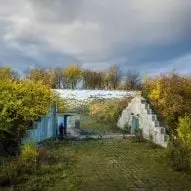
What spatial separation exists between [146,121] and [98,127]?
21.9 feet

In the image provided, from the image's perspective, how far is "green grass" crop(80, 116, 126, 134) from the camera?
32844 mm

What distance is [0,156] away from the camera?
1856 centimetres

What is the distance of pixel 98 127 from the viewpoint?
1359 inches

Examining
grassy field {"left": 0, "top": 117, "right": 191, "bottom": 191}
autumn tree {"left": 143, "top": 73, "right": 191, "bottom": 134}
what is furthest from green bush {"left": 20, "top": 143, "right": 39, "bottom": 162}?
autumn tree {"left": 143, "top": 73, "right": 191, "bottom": 134}

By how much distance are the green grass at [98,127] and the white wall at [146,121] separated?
0.93 m

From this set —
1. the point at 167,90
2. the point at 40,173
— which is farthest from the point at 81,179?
the point at 167,90

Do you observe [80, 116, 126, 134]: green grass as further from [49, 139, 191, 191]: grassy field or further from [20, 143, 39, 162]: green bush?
[20, 143, 39, 162]: green bush

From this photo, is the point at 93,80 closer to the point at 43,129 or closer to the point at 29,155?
the point at 43,129

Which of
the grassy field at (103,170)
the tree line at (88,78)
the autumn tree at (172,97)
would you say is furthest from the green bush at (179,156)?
the tree line at (88,78)

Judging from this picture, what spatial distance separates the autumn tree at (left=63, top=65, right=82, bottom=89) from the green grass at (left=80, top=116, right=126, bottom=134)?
1110 inches

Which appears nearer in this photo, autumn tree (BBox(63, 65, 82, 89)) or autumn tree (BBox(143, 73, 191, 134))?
autumn tree (BBox(143, 73, 191, 134))

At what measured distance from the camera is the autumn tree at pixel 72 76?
6725 cm

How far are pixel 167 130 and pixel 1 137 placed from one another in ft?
36.8

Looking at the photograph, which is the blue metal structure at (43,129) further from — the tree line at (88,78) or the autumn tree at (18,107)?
the tree line at (88,78)
